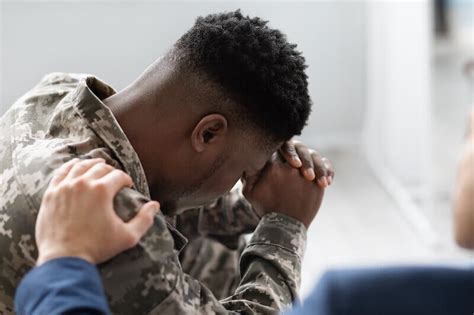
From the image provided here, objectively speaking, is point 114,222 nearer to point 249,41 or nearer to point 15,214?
point 15,214

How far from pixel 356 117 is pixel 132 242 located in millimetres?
2526

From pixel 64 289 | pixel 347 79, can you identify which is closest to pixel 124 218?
pixel 64 289

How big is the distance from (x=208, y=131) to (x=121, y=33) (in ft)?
6.70

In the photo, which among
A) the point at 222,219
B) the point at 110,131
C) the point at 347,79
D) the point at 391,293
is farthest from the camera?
the point at 347,79

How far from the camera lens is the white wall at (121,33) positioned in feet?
9.81

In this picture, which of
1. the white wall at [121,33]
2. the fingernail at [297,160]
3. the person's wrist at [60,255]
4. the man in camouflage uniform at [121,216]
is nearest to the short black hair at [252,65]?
the man in camouflage uniform at [121,216]

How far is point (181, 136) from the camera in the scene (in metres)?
1.08

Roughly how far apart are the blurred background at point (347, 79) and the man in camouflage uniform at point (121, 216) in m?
1.31

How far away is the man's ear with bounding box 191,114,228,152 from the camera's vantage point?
107 centimetres

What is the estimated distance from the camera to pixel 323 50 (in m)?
3.13

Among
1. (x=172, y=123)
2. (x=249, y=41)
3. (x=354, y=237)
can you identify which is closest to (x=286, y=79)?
(x=249, y=41)

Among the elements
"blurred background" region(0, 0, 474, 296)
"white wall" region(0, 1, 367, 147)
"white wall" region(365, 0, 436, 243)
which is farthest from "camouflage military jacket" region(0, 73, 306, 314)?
"white wall" region(0, 1, 367, 147)

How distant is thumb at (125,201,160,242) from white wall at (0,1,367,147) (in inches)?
85.2

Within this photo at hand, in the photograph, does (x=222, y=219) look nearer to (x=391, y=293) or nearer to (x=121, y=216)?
(x=121, y=216)
